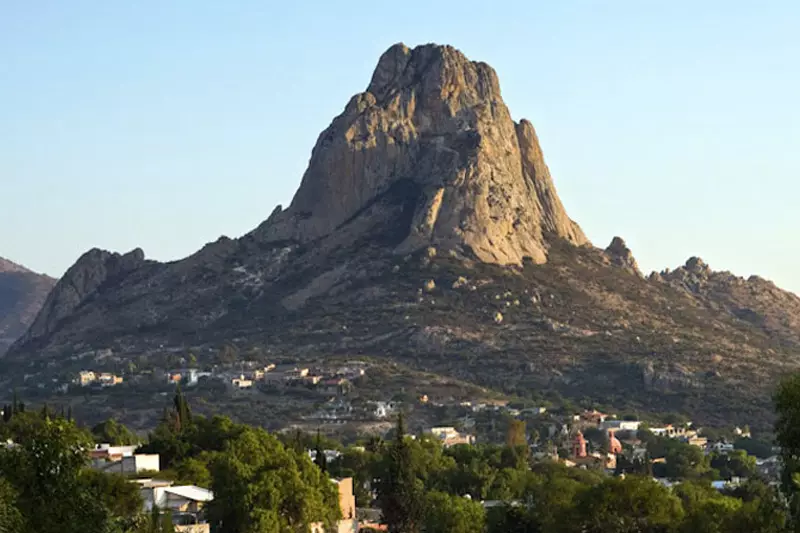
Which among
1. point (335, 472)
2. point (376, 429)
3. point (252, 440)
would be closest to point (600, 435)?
point (376, 429)

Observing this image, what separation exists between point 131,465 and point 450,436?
83.2 m

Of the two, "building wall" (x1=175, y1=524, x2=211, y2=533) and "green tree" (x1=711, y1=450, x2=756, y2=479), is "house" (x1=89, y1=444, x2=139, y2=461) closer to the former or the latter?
"building wall" (x1=175, y1=524, x2=211, y2=533)

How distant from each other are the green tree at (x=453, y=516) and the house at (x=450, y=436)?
221 feet

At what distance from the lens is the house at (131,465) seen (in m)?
92.8

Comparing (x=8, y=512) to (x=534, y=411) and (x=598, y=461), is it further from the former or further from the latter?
(x=534, y=411)

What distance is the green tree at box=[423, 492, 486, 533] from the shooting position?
9425 cm

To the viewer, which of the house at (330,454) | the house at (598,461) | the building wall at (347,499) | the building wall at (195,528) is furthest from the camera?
the house at (598,461)

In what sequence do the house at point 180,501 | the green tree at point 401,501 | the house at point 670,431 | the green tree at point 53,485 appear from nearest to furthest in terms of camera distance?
the green tree at point 53,485 < the house at point 180,501 < the green tree at point 401,501 < the house at point 670,431

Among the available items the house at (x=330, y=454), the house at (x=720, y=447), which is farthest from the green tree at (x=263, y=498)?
the house at (x=720, y=447)

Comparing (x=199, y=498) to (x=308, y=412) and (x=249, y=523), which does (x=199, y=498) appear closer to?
(x=249, y=523)

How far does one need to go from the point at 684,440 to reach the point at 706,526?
314 ft

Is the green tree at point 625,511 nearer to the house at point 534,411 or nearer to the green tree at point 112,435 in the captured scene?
the green tree at point 112,435

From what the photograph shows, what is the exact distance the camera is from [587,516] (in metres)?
83.2

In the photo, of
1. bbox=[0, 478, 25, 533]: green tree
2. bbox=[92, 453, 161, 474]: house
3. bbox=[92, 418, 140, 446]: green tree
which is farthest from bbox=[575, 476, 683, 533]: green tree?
bbox=[92, 418, 140, 446]: green tree
